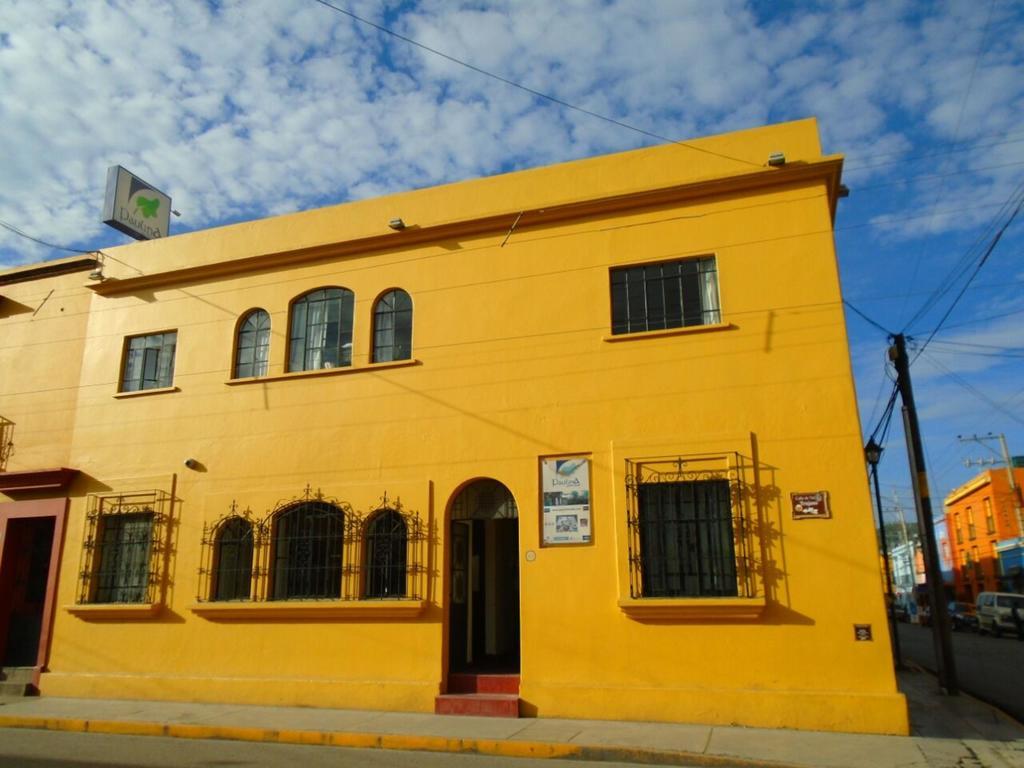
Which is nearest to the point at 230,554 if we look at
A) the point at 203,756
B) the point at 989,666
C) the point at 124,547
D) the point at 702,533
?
Answer: the point at 124,547

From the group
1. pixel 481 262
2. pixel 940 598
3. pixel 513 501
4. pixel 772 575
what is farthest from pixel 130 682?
pixel 940 598

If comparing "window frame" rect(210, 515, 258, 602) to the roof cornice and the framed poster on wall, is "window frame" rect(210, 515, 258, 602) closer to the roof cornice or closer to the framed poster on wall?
the roof cornice

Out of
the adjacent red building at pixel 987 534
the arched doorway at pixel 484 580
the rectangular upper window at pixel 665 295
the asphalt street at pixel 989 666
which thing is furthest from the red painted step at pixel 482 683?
the adjacent red building at pixel 987 534

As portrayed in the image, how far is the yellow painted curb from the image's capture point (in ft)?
26.7

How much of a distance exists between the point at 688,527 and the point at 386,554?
14.0 ft

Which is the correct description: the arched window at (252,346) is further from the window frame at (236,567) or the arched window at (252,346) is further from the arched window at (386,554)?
the arched window at (386,554)

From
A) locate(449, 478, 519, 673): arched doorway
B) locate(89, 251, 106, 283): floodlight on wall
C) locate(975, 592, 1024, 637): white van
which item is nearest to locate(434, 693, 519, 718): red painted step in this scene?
locate(449, 478, 519, 673): arched doorway

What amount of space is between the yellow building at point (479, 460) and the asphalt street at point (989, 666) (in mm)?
4657

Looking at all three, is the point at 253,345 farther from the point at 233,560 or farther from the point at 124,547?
the point at 124,547

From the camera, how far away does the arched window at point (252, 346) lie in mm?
13188

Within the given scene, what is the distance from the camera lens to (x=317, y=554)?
1190 cm

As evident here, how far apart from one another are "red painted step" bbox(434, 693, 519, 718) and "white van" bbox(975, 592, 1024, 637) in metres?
26.2

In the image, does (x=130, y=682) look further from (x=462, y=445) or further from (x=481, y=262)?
(x=481, y=262)

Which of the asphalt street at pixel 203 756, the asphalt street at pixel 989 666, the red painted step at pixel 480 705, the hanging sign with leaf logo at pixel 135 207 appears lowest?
the asphalt street at pixel 203 756
